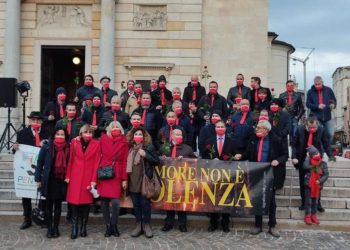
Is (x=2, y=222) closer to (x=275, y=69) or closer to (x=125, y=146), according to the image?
(x=125, y=146)

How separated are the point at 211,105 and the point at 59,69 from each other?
16921 mm

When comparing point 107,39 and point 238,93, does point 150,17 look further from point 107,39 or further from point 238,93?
point 238,93

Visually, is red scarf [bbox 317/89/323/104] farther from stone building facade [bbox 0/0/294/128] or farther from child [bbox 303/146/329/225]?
stone building facade [bbox 0/0/294/128]

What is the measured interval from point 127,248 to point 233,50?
14.2 m

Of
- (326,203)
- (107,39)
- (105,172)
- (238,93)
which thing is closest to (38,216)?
(105,172)

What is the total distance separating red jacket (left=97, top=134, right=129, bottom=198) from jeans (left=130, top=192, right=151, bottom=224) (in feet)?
1.22

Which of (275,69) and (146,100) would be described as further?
(275,69)

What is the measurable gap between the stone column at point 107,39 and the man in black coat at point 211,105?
894cm

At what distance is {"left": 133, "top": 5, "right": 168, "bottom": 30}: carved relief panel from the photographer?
2006 cm

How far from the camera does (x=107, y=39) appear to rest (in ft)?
63.9

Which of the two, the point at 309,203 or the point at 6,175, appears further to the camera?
the point at 6,175

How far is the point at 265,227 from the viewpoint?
9102 mm

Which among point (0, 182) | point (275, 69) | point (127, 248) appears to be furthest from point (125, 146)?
point (275, 69)

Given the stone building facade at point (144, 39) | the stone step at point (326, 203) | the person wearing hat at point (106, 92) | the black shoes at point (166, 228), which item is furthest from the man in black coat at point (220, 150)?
the stone building facade at point (144, 39)
